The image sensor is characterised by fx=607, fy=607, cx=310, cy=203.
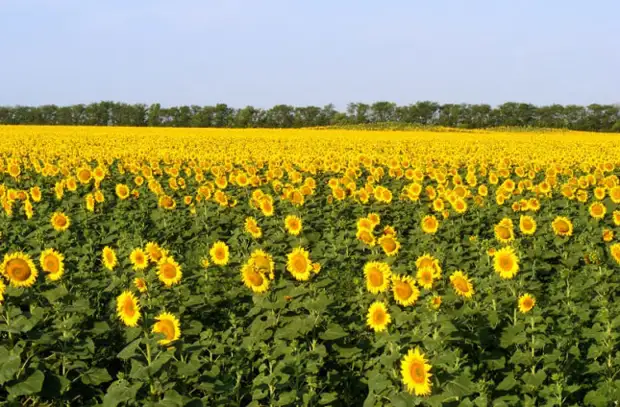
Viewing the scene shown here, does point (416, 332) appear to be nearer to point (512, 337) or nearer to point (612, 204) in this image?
point (512, 337)

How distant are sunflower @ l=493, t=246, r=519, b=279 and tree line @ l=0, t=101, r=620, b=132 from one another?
7124cm

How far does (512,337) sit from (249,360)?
7.29ft

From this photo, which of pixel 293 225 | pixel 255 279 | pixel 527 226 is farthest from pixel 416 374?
pixel 527 226

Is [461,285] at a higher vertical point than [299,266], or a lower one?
lower

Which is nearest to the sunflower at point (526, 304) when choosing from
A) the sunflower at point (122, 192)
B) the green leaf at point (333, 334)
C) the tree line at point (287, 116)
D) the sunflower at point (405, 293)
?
the sunflower at point (405, 293)

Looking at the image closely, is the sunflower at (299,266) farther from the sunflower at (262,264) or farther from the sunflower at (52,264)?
the sunflower at (52,264)

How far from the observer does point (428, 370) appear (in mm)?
3703

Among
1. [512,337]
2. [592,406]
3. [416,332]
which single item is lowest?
[592,406]

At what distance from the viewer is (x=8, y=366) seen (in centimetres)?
356

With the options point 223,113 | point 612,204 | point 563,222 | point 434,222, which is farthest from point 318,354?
point 223,113

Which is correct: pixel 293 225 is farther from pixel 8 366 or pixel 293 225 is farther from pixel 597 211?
pixel 597 211

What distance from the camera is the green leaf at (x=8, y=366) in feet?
11.4

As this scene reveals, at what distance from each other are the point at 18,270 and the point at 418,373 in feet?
10.4

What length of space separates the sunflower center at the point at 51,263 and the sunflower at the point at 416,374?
11.4 feet
